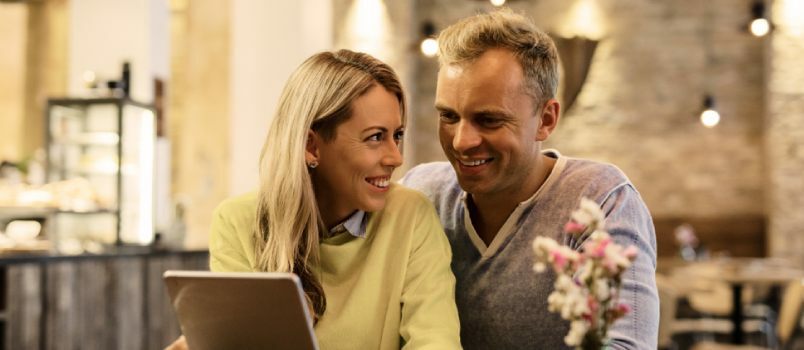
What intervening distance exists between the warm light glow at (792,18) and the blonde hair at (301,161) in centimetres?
980

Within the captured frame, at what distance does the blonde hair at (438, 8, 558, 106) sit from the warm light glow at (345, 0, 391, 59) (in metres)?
8.32

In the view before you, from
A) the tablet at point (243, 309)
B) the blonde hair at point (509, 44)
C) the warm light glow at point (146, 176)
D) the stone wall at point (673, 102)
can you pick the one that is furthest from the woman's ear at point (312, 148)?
the stone wall at point (673, 102)

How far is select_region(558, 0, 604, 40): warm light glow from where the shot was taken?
455 inches

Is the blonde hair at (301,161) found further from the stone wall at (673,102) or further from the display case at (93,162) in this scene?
the stone wall at (673,102)

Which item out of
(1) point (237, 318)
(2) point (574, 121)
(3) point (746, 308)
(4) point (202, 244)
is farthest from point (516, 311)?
(2) point (574, 121)

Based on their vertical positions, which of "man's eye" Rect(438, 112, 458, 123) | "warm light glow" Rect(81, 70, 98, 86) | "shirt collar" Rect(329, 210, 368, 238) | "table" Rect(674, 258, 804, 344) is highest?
"warm light glow" Rect(81, 70, 98, 86)

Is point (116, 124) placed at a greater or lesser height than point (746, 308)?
greater

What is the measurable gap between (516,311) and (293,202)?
0.59 m

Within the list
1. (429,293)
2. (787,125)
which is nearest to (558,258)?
(429,293)

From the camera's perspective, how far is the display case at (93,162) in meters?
8.16

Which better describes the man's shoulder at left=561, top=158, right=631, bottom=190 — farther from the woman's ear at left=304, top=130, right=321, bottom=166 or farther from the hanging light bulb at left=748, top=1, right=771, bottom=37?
the hanging light bulb at left=748, top=1, right=771, bottom=37

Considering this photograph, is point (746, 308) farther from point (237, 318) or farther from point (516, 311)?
point (237, 318)

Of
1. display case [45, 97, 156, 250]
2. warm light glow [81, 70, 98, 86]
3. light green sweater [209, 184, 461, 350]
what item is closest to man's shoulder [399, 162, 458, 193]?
light green sweater [209, 184, 461, 350]

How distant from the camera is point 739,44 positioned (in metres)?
11.4
